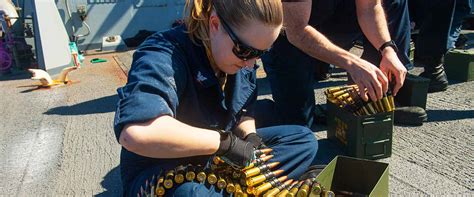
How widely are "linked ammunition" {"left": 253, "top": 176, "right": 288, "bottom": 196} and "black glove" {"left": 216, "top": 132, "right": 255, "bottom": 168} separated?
5.5 inches

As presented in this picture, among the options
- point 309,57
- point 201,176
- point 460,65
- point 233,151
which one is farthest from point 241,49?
point 460,65

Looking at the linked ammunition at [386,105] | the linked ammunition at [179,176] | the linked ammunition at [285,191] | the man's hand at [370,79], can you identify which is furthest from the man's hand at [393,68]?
the linked ammunition at [179,176]

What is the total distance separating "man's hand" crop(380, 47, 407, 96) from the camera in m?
2.56

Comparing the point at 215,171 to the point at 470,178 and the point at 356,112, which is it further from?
the point at 470,178

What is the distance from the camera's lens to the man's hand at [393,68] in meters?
2.56

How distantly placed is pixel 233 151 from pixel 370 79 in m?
0.98

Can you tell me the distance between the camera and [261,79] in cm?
510

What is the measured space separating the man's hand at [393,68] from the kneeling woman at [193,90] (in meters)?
0.99

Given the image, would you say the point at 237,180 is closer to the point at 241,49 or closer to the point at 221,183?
the point at 221,183

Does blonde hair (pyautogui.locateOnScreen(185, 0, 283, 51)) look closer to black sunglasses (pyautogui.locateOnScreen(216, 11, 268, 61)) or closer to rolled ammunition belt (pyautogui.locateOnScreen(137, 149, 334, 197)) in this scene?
black sunglasses (pyautogui.locateOnScreen(216, 11, 268, 61))

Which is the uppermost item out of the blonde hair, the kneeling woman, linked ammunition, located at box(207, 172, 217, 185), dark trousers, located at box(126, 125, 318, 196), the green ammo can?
the blonde hair

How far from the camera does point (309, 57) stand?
3.10 m

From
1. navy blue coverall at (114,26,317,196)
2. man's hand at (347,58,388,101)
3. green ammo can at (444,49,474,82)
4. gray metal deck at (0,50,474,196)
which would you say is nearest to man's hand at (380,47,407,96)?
man's hand at (347,58,388,101)

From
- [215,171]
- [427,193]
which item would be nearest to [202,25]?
[215,171]
